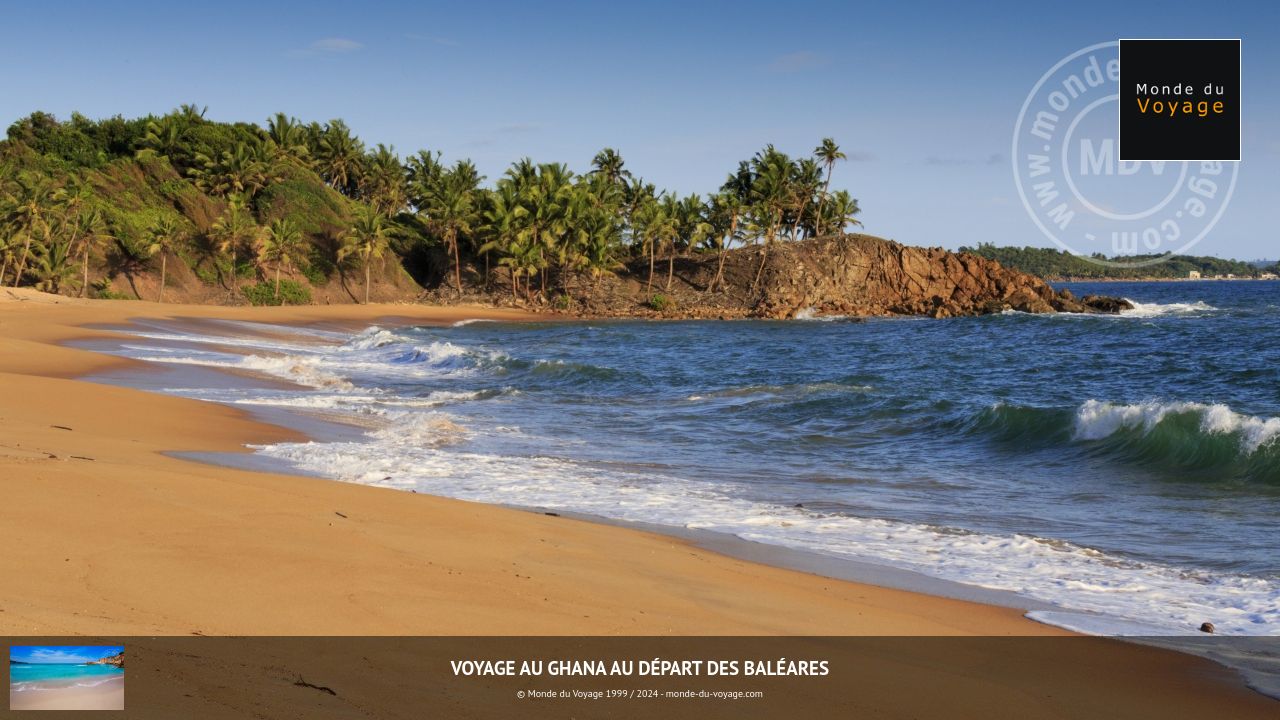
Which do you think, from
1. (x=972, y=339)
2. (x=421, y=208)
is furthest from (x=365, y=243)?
(x=972, y=339)

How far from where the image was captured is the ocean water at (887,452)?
920 centimetres

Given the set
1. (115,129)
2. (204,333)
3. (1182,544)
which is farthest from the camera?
(115,129)

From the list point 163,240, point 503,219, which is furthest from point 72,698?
point 503,219

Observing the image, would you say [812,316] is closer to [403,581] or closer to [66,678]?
[403,581]

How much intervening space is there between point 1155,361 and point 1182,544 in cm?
2588

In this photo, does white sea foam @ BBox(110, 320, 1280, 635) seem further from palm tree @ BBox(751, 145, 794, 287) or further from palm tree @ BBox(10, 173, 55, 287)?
palm tree @ BBox(751, 145, 794, 287)

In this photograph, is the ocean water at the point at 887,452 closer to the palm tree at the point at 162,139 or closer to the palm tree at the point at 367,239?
the palm tree at the point at 367,239

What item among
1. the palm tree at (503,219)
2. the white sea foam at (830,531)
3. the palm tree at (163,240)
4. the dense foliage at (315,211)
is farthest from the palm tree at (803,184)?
the white sea foam at (830,531)

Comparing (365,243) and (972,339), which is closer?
(972,339)

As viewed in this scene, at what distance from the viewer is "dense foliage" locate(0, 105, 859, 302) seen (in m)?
60.8

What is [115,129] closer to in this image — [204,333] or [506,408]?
[204,333]

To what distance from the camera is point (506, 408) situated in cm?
2102

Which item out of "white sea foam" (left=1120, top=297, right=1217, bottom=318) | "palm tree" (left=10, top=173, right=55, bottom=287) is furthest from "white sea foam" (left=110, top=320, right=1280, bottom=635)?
"white sea foam" (left=1120, top=297, right=1217, bottom=318)

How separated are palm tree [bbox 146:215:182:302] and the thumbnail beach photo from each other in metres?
63.0
